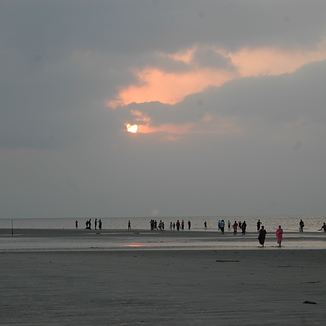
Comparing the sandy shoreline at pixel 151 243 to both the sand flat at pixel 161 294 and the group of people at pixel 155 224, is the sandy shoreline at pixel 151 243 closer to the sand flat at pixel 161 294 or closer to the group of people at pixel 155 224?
the sand flat at pixel 161 294

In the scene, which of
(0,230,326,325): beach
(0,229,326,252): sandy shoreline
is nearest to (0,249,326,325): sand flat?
(0,230,326,325): beach

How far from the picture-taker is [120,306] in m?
13.4

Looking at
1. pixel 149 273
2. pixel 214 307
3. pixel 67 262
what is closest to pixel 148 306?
pixel 214 307

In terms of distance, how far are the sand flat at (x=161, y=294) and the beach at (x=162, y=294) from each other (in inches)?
0.7

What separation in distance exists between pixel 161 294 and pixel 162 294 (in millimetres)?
27

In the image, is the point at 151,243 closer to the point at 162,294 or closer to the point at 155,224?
the point at 162,294

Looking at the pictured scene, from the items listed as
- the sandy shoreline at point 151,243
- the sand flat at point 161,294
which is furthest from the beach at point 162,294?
the sandy shoreline at point 151,243

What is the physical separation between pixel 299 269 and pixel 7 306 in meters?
14.0

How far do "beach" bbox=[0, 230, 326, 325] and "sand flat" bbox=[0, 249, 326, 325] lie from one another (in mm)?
17

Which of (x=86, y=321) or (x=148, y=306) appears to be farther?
(x=148, y=306)

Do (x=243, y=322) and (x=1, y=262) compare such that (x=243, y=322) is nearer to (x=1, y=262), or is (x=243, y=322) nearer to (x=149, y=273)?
(x=149, y=273)

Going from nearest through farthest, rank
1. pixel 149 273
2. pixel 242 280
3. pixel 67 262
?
pixel 242 280 < pixel 149 273 < pixel 67 262

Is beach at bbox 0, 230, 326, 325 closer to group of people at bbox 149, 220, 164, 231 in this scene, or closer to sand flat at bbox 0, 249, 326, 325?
sand flat at bbox 0, 249, 326, 325

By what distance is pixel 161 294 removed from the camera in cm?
1568
